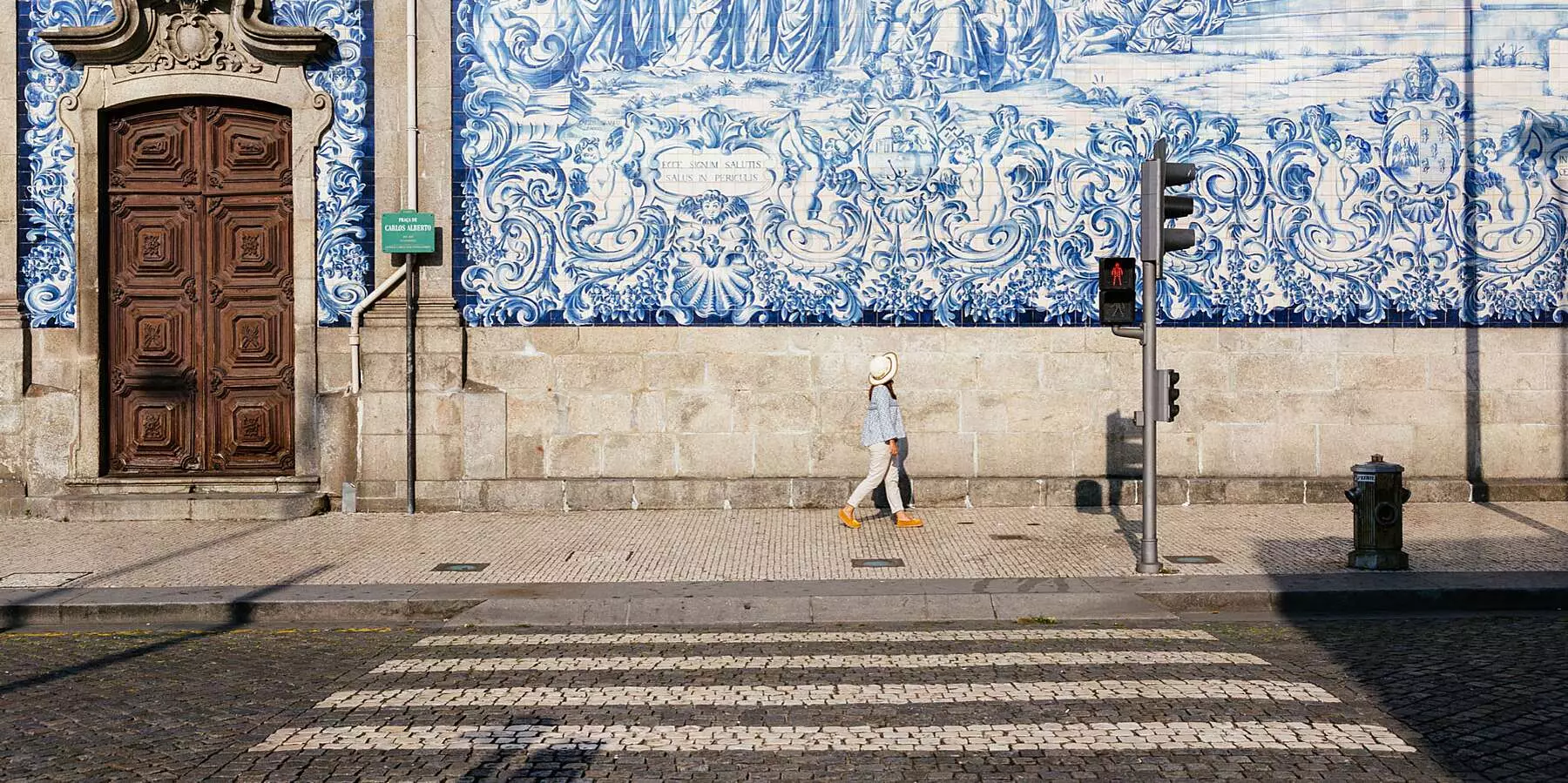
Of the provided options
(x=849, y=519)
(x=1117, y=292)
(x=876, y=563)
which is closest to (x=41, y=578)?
(x=876, y=563)

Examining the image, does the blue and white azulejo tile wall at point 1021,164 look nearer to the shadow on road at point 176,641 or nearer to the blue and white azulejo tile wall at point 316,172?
the blue and white azulejo tile wall at point 316,172

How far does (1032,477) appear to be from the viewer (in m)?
14.0

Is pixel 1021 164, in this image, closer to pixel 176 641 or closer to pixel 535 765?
pixel 176 641

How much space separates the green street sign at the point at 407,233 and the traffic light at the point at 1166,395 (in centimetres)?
734

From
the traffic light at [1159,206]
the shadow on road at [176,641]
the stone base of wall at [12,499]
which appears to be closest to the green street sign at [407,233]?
the shadow on road at [176,641]

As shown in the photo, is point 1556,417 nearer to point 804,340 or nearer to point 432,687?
point 804,340

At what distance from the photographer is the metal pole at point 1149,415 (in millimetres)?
10125

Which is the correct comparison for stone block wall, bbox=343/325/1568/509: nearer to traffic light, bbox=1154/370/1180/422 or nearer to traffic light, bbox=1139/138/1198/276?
traffic light, bbox=1154/370/1180/422

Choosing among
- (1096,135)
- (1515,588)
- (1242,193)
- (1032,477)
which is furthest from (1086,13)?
(1515,588)

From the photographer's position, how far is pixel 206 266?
14156 millimetres

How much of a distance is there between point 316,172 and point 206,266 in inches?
59.1

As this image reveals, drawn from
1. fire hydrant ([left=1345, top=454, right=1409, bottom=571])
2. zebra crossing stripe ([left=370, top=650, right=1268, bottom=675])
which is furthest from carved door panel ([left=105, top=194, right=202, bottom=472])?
fire hydrant ([left=1345, top=454, right=1409, bottom=571])

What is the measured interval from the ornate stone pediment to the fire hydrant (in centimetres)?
1050

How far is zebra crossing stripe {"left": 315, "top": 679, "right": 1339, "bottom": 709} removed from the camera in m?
6.54
